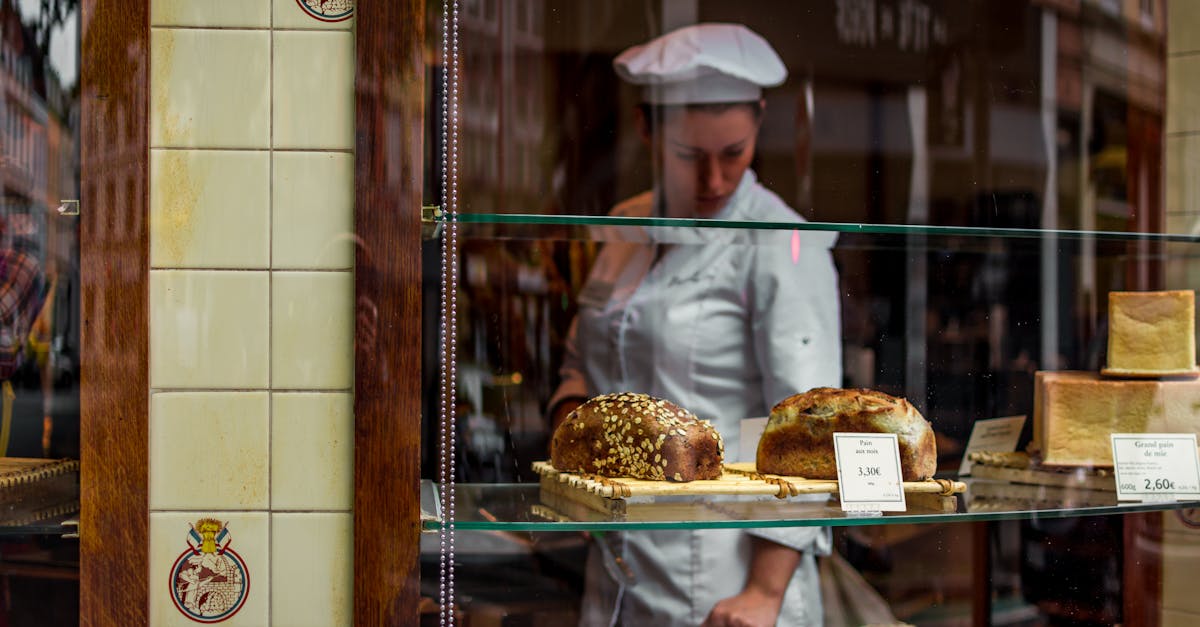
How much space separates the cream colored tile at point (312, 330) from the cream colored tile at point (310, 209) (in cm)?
2

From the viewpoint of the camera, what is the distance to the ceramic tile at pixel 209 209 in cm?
114

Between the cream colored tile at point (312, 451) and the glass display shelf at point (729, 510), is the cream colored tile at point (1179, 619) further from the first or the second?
the cream colored tile at point (312, 451)

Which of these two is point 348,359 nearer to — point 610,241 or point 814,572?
point 610,241

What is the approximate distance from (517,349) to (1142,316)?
92 cm

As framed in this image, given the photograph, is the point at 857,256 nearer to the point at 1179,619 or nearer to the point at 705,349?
the point at 705,349

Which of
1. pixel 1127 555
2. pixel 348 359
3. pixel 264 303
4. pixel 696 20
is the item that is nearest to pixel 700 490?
pixel 348 359

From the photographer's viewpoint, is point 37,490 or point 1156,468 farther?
point 1156,468

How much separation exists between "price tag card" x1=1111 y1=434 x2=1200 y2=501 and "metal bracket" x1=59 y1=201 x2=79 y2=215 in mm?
1307

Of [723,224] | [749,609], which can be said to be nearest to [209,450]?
[723,224]

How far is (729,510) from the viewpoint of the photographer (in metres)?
1.21

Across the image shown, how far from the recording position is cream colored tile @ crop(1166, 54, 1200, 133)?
5.33ft

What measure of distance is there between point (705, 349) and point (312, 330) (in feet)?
2.85

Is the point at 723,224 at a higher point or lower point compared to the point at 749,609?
higher

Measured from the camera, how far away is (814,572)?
1.78 meters
